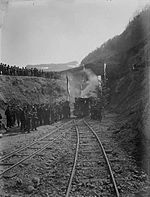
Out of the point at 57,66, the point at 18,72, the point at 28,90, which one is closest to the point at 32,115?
the point at 28,90

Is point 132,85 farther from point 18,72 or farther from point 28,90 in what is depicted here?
point 18,72

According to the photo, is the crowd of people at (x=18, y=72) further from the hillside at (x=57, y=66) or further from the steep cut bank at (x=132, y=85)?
the hillside at (x=57, y=66)

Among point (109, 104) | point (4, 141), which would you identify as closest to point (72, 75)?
point (109, 104)

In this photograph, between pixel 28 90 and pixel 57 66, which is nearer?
pixel 28 90

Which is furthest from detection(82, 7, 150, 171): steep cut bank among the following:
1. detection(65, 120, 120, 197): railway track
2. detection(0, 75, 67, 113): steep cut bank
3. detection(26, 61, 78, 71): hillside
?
detection(26, 61, 78, 71): hillside

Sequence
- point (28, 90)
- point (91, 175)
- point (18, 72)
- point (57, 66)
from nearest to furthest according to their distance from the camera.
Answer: point (91, 175)
point (28, 90)
point (18, 72)
point (57, 66)

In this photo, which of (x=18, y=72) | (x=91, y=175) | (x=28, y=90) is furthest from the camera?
(x=18, y=72)

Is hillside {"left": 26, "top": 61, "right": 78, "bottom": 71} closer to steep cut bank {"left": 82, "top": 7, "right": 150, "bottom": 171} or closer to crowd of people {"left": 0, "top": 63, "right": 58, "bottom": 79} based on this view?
steep cut bank {"left": 82, "top": 7, "right": 150, "bottom": 171}

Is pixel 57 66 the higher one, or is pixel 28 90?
pixel 57 66
